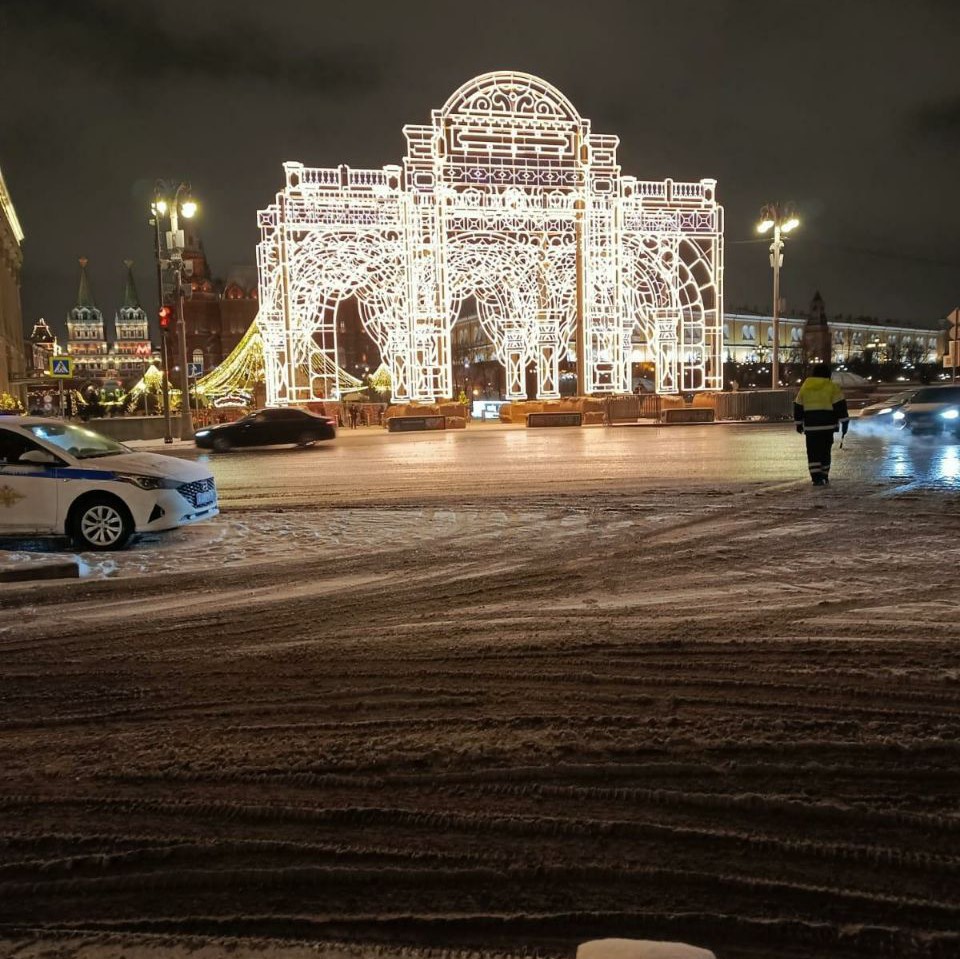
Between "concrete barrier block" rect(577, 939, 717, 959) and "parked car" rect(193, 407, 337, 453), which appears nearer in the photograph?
"concrete barrier block" rect(577, 939, 717, 959)

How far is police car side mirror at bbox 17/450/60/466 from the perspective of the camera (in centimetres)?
897

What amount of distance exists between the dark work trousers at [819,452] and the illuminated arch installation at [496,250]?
66.9 ft

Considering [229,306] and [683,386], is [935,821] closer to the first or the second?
[683,386]

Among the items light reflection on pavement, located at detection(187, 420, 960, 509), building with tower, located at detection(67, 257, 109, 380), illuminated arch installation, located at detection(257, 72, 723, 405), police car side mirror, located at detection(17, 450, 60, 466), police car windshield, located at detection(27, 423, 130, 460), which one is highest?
building with tower, located at detection(67, 257, 109, 380)

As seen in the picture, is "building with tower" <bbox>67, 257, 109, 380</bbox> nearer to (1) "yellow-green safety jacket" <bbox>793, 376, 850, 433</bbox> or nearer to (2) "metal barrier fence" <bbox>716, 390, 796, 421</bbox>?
(2) "metal barrier fence" <bbox>716, 390, 796, 421</bbox>

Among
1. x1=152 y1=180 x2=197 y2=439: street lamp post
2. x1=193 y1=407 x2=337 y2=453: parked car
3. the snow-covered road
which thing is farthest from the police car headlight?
x1=152 y1=180 x2=197 y2=439: street lamp post

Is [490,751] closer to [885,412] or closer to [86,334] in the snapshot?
[885,412]

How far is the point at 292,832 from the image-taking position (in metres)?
3.11

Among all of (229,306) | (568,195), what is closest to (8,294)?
(229,306)

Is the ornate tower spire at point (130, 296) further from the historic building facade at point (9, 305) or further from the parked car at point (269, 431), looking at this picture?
the parked car at point (269, 431)

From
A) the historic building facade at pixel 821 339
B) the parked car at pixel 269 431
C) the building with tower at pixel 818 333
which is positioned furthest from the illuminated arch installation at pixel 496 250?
the building with tower at pixel 818 333

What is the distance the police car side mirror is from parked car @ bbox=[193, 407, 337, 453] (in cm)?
1618

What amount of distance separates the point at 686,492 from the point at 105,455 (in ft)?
24.8

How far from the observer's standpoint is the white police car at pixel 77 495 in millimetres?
8906
